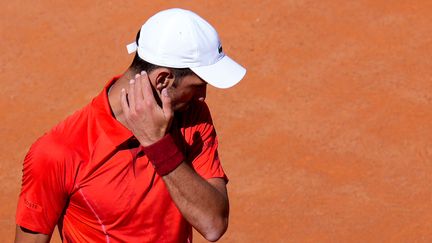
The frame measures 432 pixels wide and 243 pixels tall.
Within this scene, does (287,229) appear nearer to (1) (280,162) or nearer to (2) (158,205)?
(1) (280,162)

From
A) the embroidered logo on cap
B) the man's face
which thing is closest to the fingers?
the man's face

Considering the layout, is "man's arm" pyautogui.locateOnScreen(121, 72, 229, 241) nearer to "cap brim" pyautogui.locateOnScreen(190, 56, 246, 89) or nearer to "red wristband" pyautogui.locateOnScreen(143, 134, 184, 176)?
"red wristband" pyautogui.locateOnScreen(143, 134, 184, 176)

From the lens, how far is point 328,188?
28.1 ft

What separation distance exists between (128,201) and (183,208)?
0.31 metres

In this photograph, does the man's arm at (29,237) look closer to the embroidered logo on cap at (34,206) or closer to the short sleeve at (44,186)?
the short sleeve at (44,186)

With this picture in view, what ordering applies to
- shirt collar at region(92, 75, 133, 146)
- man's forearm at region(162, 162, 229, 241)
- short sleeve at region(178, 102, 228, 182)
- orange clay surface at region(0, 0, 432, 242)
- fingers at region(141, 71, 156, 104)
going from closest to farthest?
fingers at region(141, 71, 156, 104) → man's forearm at region(162, 162, 229, 241) → shirt collar at region(92, 75, 133, 146) → short sleeve at region(178, 102, 228, 182) → orange clay surface at region(0, 0, 432, 242)

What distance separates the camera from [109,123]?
449 centimetres

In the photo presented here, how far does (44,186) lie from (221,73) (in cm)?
103

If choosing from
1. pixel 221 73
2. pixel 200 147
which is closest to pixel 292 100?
pixel 200 147

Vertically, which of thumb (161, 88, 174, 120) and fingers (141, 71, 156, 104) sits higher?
fingers (141, 71, 156, 104)

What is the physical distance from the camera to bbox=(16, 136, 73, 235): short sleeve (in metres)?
4.33

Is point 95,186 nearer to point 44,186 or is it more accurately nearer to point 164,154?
point 44,186

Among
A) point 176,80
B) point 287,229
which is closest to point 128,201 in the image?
point 176,80

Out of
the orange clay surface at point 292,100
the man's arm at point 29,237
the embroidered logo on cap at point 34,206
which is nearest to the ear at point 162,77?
the embroidered logo on cap at point 34,206
